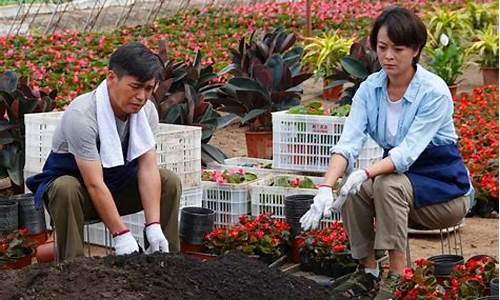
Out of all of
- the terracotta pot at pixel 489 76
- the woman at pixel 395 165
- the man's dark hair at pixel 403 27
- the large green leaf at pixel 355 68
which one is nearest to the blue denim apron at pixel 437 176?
the woman at pixel 395 165

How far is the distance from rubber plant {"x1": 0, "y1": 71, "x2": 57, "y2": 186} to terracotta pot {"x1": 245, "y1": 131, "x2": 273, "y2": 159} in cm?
166

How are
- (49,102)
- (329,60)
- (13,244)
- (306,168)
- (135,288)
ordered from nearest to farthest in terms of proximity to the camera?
(135,288) < (13,244) < (306,168) < (49,102) < (329,60)

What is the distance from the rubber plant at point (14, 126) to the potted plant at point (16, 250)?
0.99 metres

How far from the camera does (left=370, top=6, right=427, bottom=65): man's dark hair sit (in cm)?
456

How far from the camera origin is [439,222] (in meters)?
4.70

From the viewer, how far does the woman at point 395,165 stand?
4562 mm

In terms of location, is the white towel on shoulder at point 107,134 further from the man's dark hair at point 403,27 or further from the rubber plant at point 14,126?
the rubber plant at point 14,126

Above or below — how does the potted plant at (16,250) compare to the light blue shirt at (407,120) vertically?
below

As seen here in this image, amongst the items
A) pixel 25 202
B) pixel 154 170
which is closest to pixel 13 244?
pixel 25 202

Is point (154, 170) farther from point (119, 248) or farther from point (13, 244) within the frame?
point (13, 244)

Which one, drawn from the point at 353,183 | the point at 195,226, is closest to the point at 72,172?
the point at 195,226

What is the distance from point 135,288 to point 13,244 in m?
1.57

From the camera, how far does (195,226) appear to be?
5.52m

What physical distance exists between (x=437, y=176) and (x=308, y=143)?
1.59m
